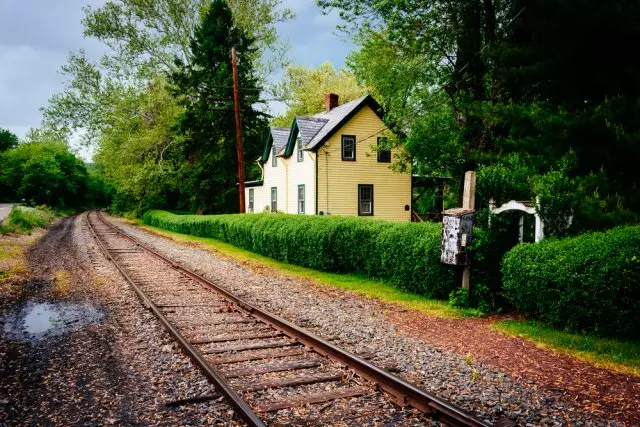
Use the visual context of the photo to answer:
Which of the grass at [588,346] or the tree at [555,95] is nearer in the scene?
the grass at [588,346]

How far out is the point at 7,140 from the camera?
77.4 metres

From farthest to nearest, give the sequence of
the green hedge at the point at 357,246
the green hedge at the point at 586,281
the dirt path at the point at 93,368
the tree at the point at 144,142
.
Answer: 1. the tree at the point at 144,142
2. the green hedge at the point at 357,246
3. the green hedge at the point at 586,281
4. the dirt path at the point at 93,368

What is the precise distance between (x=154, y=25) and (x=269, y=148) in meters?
16.1

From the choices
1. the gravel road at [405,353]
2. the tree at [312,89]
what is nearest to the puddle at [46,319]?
the gravel road at [405,353]

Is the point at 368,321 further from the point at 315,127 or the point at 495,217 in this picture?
the point at 315,127

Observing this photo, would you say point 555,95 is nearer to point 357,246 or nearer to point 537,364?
point 537,364

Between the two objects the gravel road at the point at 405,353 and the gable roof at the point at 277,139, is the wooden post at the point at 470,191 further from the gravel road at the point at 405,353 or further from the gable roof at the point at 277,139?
the gable roof at the point at 277,139

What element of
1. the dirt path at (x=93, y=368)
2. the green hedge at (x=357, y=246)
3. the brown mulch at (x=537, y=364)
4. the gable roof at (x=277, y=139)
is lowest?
the brown mulch at (x=537, y=364)

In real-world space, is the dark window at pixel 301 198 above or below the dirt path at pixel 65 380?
above

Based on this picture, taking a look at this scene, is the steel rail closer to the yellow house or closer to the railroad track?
the railroad track

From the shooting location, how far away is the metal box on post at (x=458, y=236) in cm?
853

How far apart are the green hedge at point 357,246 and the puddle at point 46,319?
6457mm

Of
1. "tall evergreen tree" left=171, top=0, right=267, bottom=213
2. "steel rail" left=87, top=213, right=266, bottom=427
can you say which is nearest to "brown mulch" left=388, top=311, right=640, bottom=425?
"steel rail" left=87, top=213, right=266, bottom=427

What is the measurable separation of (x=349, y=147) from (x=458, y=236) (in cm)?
1805
